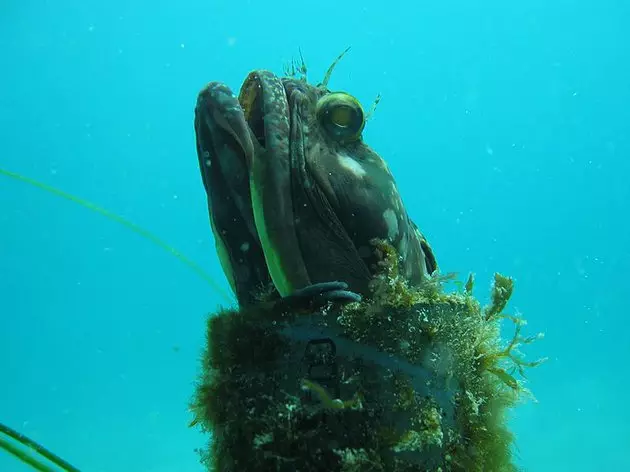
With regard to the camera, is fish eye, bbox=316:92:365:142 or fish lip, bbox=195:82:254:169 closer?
fish lip, bbox=195:82:254:169

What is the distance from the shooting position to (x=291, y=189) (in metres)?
2.07

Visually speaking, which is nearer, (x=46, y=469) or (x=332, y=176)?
(x=46, y=469)

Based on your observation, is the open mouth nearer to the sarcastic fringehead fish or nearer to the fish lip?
the sarcastic fringehead fish

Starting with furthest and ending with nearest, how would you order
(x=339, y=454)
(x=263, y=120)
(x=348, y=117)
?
(x=348, y=117), (x=263, y=120), (x=339, y=454)

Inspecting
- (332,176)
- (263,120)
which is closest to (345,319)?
(332,176)

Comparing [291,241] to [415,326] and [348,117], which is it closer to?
[415,326]

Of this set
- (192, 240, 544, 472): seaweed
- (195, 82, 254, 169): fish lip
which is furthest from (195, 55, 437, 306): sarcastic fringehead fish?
(192, 240, 544, 472): seaweed

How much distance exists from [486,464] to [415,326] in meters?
0.75

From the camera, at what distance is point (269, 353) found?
5.90 ft

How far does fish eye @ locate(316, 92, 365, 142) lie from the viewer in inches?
93.0

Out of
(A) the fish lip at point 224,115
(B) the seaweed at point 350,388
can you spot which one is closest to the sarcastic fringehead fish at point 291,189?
(A) the fish lip at point 224,115

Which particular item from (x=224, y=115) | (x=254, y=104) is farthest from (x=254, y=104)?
(x=224, y=115)

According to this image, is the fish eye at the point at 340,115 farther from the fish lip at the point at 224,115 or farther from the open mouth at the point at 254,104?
the fish lip at the point at 224,115

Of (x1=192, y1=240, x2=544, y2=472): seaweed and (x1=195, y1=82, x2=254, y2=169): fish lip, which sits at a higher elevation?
(x1=195, y1=82, x2=254, y2=169): fish lip
